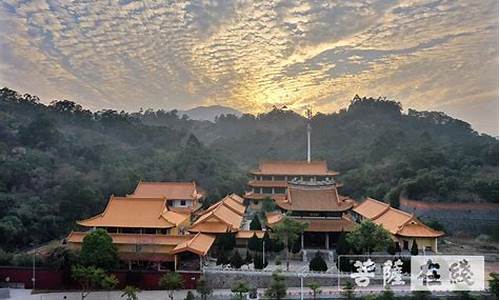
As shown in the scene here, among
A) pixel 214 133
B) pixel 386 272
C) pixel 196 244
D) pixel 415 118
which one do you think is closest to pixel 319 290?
pixel 386 272

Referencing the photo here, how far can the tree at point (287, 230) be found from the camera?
253 inches

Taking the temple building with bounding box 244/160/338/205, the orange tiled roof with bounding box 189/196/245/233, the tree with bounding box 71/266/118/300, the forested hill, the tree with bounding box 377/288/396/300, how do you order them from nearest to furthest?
the tree with bounding box 377/288/396/300 → the tree with bounding box 71/266/118/300 → the orange tiled roof with bounding box 189/196/245/233 → the forested hill → the temple building with bounding box 244/160/338/205

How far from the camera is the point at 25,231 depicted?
8.34m

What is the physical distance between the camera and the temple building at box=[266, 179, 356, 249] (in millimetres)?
7129

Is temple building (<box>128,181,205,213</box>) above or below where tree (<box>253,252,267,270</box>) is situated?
above

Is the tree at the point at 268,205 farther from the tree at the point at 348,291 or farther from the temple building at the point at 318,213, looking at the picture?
the tree at the point at 348,291

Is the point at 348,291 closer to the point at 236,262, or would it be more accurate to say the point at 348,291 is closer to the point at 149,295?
the point at 236,262

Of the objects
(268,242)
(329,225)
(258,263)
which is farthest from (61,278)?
(329,225)

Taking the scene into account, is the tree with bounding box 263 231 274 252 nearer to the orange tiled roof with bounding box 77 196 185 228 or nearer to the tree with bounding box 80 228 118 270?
the orange tiled roof with bounding box 77 196 185 228

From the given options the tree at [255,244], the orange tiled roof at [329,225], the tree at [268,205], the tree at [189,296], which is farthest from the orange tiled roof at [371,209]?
the tree at [189,296]

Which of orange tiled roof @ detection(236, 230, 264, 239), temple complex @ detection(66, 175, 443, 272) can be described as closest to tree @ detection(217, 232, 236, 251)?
temple complex @ detection(66, 175, 443, 272)

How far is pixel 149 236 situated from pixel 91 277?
114cm

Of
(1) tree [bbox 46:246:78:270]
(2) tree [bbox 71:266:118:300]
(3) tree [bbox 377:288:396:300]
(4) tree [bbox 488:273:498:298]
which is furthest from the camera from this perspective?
(1) tree [bbox 46:246:78:270]

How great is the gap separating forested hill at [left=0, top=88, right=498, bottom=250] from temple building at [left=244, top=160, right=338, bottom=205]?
109 centimetres
